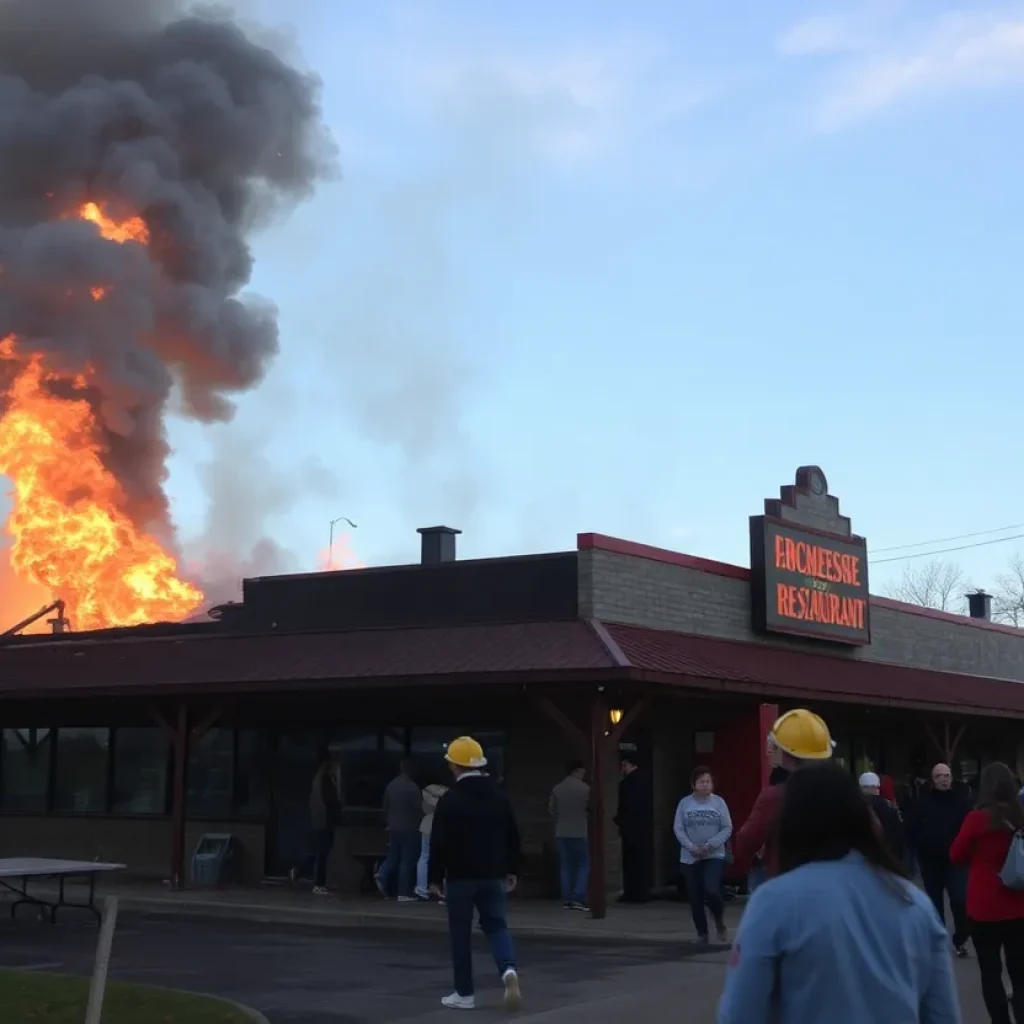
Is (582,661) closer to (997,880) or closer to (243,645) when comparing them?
(243,645)

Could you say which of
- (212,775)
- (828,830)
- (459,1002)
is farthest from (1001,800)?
(212,775)

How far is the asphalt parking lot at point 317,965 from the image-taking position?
929 centimetres

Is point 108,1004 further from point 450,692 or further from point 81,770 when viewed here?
point 81,770

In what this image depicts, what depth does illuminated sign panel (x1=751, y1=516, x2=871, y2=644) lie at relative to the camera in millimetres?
19844

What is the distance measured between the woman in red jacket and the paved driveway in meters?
1.83

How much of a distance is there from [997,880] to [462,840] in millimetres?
3084

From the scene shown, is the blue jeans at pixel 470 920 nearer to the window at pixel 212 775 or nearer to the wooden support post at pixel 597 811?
the wooden support post at pixel 597 811

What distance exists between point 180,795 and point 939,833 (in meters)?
9.98

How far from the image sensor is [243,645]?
1873 cm

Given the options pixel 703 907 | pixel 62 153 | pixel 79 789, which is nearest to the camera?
pixel 703 907

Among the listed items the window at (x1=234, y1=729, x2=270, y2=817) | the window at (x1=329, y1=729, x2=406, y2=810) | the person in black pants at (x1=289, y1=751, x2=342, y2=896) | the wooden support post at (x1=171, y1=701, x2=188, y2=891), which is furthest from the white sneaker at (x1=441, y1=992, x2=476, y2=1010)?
the window at (x1=234, y1=729, x2=270, y2=817)

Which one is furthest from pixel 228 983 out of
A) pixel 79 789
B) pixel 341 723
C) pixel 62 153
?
pixel 62 153

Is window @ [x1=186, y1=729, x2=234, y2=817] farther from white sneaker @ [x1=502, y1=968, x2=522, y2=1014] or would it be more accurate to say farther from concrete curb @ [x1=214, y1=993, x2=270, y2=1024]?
white sneaker @ [x1=502, y1=968, x2=522, y2=1014]

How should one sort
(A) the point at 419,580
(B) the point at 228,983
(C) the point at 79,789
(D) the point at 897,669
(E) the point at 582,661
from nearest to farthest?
(B) the point at 228,983, (E) the point at 582,661, (A) the point at 419,580, (C) the point at 79,789, (D) the point at 897,669
